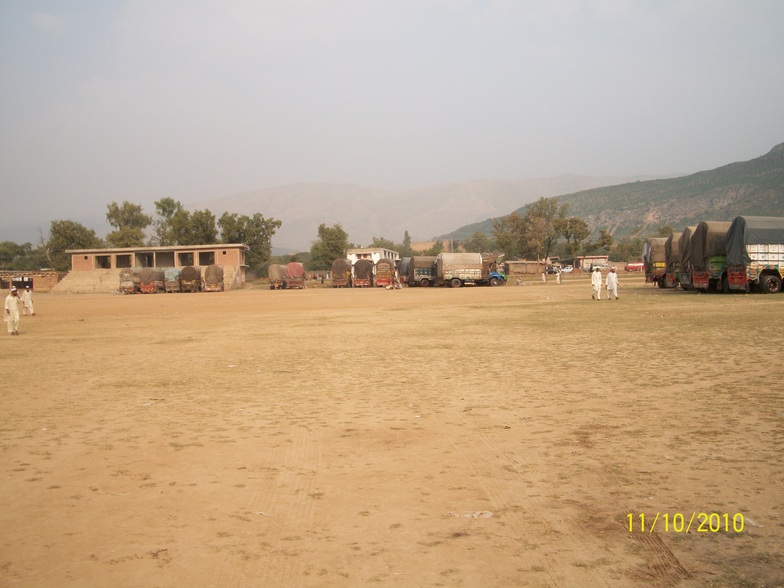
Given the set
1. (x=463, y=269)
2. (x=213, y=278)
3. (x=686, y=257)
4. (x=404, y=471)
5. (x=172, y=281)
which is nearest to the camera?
(x=404, y=471)

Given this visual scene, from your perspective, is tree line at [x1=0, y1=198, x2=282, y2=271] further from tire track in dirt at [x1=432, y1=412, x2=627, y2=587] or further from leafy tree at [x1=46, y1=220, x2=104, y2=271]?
tire track in dirt at [x1=432, y1=412, x2=627, y2=587]

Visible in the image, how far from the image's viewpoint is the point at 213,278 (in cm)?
6044

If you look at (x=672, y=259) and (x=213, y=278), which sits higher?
(x=672, y=259)

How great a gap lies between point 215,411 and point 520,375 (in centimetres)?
466

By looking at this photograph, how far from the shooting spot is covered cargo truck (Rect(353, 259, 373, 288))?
61.7 m

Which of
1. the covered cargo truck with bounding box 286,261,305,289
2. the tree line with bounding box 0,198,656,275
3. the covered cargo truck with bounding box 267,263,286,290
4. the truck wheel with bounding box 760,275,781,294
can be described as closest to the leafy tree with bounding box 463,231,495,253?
the tree line with bounding box 0,198,656,275

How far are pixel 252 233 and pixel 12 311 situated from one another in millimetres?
73428

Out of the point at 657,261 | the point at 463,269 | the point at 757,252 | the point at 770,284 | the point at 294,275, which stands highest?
the point at 757,252

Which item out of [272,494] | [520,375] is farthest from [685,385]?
[272,494]

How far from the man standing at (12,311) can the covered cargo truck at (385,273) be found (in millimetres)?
40820

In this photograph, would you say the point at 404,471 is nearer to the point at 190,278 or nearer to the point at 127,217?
the point at 190,278

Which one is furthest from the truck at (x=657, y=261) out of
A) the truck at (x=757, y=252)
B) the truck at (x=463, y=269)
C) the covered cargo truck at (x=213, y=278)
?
the covered cargo truck at (x=213, y=278)

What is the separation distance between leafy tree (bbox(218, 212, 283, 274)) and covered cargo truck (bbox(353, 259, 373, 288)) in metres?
31.4

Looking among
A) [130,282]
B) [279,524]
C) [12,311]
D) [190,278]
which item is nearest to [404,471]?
[279,524]
